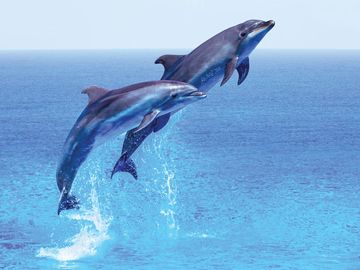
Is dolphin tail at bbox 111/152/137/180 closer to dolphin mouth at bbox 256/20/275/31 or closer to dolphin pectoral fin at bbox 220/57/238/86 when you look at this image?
dolphin pectoral fin at bbox 220/57/238/86

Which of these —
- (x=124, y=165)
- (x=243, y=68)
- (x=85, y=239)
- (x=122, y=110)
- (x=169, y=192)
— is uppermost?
(x=243, y=68)

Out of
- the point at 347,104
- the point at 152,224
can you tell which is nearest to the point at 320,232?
the point at 152,224

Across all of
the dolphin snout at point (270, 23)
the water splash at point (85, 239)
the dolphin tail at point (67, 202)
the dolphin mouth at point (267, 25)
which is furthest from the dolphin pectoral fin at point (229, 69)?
the water splash at point (85, 239)

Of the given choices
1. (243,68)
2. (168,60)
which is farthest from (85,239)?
(243,68)

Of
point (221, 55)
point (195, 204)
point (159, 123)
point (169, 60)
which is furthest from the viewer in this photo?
point (195, 204)

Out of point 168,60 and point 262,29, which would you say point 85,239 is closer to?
point 168,60

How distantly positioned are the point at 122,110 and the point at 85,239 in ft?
113

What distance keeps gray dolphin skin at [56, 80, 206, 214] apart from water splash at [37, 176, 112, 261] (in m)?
29.0

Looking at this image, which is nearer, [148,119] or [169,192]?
[148,119]

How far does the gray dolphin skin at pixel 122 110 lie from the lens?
13.9 meters

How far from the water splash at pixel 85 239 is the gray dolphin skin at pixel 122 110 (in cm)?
2898

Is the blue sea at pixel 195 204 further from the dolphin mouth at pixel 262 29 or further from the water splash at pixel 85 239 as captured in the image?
the dolphin mouth at pixel 262 29

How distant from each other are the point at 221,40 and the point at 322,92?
611 feet

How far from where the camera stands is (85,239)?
47.7 m
